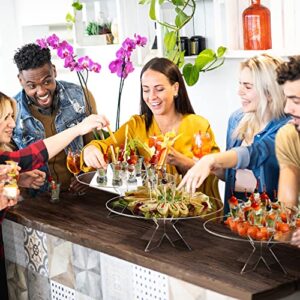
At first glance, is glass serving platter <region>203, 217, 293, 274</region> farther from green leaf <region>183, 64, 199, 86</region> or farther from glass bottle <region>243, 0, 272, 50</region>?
green leaf <region>183, 64, 199, 86</region>

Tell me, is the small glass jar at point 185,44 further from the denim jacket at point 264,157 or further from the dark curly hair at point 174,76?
the denim jacket at point 264,157

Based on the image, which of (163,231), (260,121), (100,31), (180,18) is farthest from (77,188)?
(100,31)

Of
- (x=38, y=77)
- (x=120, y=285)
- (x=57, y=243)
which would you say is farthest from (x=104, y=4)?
(x=120, y=285)

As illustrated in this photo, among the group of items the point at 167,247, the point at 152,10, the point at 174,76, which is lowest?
the point at 167,247

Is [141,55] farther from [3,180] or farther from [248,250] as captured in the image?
[248,250]

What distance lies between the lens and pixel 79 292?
333 cm

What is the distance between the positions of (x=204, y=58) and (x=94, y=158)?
1.27 m

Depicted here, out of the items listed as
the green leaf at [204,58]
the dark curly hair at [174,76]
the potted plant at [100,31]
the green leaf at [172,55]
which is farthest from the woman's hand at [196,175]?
the potted plant at [100,31]

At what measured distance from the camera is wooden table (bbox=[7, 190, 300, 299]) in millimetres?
2553

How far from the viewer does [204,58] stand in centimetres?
464

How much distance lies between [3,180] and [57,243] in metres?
0.39

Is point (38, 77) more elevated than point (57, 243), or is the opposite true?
point (38, 77)

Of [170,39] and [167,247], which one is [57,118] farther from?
[167,247]

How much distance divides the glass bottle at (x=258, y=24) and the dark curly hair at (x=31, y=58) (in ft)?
3.57
